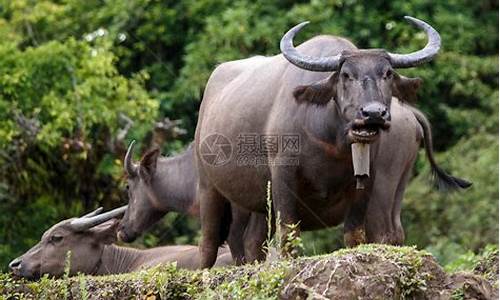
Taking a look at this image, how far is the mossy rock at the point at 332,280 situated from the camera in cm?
909

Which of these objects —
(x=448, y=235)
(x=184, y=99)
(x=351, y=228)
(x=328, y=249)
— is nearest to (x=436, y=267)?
(x=351, y=228)

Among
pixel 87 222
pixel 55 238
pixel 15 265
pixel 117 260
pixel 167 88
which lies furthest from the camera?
pixel 167 88

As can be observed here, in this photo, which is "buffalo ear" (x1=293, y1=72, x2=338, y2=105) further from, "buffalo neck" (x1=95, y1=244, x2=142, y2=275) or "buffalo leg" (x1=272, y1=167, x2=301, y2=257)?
"buffalo neck" (x1=95, y1=244, x2=142, y2=275)

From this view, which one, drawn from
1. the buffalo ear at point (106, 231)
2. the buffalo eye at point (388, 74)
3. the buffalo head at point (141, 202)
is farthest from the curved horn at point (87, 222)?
the buffalo eye at point (388, 74)

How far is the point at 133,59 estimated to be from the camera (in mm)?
25312

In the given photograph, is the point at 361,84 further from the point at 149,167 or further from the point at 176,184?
the point at 149,167

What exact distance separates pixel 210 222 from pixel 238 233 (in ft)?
1.36

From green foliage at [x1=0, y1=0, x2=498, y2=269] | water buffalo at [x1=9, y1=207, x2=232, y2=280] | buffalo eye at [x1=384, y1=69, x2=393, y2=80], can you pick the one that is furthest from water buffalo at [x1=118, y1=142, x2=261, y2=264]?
buffalo eye at [x1=384, y1=69, x2=393, y2=80]

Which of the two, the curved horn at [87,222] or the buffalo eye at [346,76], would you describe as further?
the curved horn at [87,222]

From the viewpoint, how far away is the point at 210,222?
1341 cm

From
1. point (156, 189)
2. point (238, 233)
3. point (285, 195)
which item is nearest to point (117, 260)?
point (156, 189)

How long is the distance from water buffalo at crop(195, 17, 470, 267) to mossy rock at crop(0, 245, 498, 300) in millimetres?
1342

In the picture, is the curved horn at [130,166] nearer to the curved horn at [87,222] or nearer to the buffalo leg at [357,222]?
the curved horn at [87,222]

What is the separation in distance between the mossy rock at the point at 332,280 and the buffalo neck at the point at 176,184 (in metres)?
4.75
